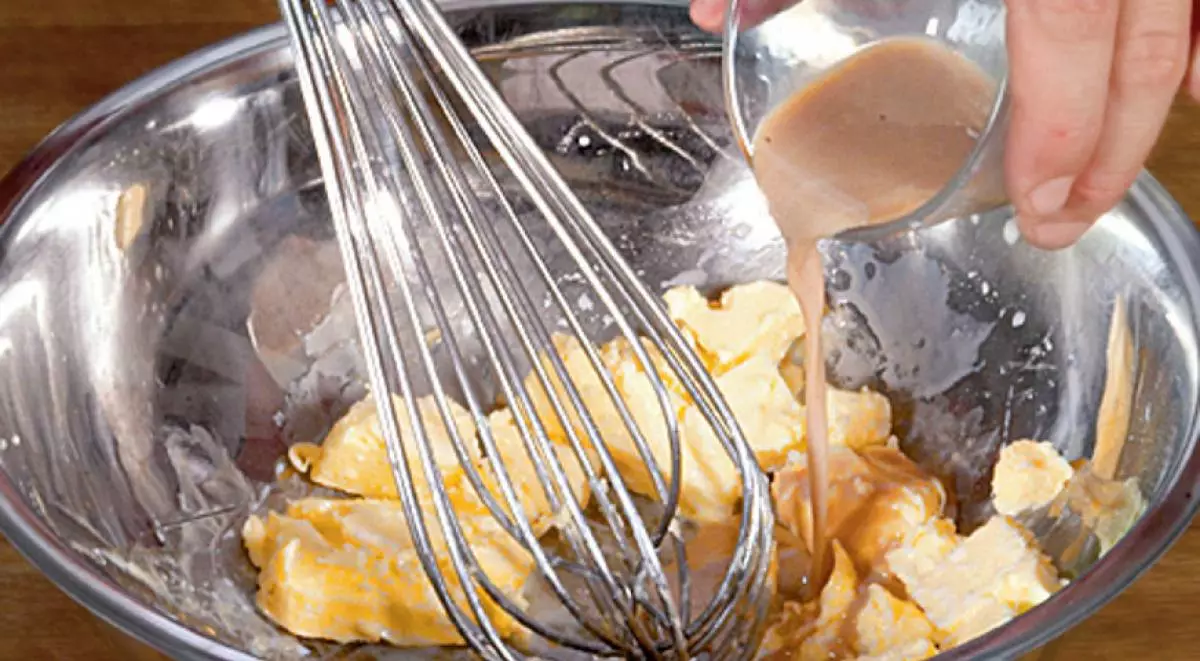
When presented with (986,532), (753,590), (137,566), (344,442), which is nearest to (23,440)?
(137,566)

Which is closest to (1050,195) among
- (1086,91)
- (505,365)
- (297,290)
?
(1086,91)

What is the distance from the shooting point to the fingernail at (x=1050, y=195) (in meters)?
0.54

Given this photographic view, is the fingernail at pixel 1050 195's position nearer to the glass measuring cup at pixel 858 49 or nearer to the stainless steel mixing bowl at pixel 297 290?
the glass measuring cup at pixel 858 49

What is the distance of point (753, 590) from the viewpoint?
0.70 metres

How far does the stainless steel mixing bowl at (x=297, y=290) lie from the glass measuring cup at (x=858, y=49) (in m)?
0.15

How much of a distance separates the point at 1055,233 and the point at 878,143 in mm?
83

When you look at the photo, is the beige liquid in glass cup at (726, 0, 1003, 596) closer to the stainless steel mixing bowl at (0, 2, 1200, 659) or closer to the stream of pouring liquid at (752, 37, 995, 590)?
the stream of pouring liquid at (752, 37, 995, 590)

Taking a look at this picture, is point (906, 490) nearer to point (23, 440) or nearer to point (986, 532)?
point (986, 532)

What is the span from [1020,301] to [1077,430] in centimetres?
9

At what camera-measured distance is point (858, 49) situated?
62 cm

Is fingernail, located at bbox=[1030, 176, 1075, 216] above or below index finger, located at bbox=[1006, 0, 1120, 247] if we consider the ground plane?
below

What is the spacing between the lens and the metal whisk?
2.12ft

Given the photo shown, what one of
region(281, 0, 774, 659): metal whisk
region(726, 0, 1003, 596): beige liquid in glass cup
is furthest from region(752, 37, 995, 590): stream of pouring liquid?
region(281, 0, 774, 659): metal whisk

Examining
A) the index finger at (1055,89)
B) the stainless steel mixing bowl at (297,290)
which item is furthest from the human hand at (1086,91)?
the stainless steel mixing bowl at (297,290)
